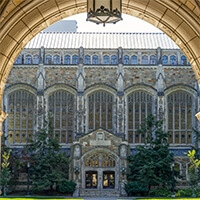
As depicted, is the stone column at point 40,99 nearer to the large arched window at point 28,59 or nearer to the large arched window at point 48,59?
the large arched window at point 48,59

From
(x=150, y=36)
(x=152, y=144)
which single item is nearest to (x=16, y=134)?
(x=152, y=144)

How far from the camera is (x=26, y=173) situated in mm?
40375

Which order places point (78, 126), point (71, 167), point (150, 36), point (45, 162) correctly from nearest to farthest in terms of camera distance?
point (45, 162) < point (71, 167) < point (78, 126) < point (150, 36)

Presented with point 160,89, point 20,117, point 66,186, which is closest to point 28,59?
point 20,117

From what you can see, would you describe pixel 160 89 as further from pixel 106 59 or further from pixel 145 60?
pixel 106 59

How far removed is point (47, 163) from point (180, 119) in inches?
486

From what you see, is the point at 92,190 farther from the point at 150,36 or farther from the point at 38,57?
the point at 150,36

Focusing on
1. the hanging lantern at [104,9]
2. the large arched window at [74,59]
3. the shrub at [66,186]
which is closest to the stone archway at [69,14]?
the hanging lantern at [104,9]

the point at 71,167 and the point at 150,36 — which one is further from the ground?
the point at 150,36

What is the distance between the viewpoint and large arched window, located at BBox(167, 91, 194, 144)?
4375 cm

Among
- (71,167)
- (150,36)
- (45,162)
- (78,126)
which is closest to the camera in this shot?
(45,162)

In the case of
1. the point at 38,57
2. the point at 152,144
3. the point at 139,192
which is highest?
the point at 38,57

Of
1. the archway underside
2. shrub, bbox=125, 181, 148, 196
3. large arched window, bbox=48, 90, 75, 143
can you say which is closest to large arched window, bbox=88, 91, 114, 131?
large arched window, bbox=48, 90, 75, 143

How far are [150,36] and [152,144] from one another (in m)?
14.0
